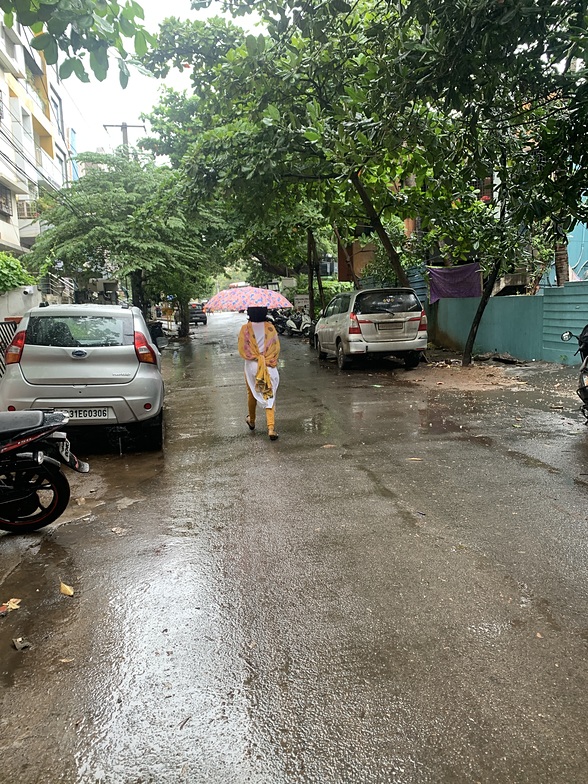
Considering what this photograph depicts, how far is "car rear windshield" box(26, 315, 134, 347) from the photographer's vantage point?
6.29 meters

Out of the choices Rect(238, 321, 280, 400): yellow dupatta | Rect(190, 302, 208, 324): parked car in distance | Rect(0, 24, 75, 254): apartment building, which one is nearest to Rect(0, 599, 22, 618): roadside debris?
Rect(238, 321, 280, 400): yellow dupatta

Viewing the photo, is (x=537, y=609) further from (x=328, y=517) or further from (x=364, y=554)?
(x=328, y=517)

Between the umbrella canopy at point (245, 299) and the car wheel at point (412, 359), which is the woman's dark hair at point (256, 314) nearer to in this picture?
the umbrella canopy at point (245, 299)

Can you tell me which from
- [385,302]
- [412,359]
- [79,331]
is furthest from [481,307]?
[79,331]

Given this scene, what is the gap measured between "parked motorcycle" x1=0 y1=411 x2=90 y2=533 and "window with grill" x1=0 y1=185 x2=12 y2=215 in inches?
1058

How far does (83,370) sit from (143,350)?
67 cm

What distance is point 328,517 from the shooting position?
447 centimetres

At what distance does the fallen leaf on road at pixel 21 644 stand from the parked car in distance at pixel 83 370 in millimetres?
3421

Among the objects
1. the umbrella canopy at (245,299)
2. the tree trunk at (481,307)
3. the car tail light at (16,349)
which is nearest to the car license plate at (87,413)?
the car tail light at (16,349)

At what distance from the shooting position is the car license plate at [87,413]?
6141mm

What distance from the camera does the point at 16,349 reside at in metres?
6.20

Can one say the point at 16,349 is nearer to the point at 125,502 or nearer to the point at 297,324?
the point at 125,502

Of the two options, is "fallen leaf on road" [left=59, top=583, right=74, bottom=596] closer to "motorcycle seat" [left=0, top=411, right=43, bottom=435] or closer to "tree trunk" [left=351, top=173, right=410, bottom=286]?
"motorcycle seat" [left=0, top=411, right=43, bottom=435]

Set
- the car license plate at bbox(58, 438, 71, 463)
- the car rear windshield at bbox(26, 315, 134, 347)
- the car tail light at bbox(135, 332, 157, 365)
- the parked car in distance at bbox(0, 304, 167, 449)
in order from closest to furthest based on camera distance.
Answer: the car license plate at bbox(58, 438, 71, 463) → the parked car in distance at bbox(0, 304, 167, 449) → the car rear windshield at bbox(26, 315, 134, 347) → the car tail light at bbox(135, 332, 157, 365)
